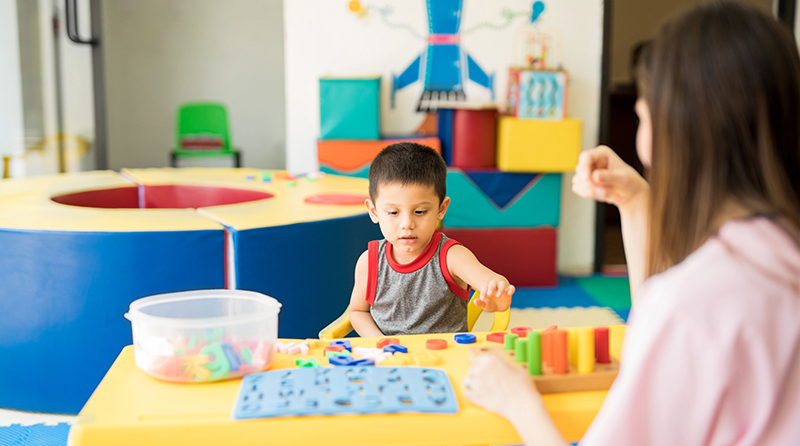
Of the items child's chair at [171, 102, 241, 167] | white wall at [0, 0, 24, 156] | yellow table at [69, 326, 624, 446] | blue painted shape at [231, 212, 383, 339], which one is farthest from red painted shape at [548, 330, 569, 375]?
child's chair at [171, 102, 241, 167]

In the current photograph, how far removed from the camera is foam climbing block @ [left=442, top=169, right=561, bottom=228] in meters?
3.86

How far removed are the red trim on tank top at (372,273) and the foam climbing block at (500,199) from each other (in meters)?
2.23

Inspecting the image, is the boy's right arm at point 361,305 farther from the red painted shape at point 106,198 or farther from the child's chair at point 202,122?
the child's chair at point 202,122

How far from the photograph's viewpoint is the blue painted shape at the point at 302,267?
2086mm

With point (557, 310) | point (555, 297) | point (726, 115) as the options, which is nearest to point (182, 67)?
point (555, 297)

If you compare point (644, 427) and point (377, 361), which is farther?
point (377, 361)

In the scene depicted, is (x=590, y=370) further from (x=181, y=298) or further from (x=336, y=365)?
(x=181, y=298)

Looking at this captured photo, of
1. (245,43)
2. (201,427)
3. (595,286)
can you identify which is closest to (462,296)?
(201,427)

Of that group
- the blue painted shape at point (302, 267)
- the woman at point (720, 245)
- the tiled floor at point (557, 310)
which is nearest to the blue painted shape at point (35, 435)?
the tiled floor at point (557, 310)

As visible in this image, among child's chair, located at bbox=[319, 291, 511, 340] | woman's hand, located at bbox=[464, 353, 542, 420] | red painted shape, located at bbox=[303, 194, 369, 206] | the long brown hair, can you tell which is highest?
the long brown hair

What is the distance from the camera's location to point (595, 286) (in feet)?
13.1

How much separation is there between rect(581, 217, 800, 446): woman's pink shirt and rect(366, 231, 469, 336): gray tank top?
0.96m

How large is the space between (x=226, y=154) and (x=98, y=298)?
3358mm

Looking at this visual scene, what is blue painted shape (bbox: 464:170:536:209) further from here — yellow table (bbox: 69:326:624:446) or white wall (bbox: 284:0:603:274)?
yellow table (bbox: 69:326:624:446)
